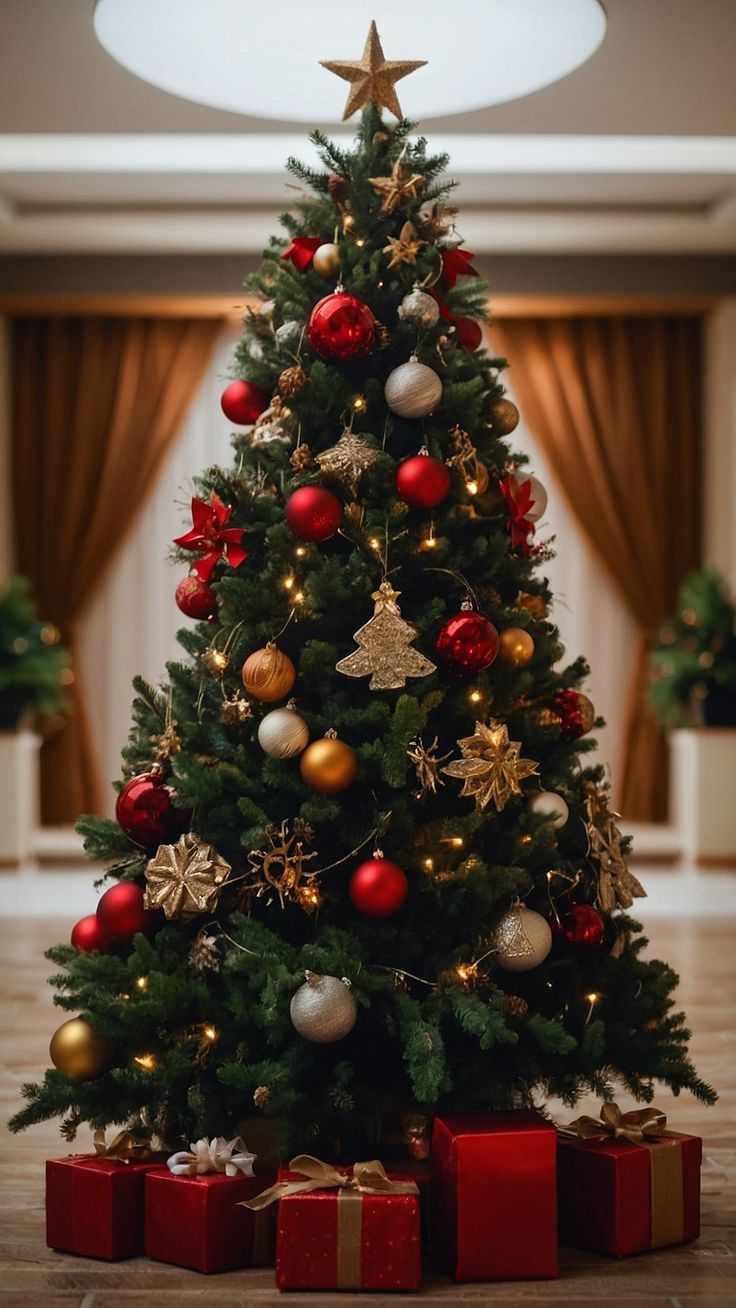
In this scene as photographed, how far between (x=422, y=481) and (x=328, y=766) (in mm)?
474

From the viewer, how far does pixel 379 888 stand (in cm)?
197

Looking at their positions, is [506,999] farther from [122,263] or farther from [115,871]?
[122,263]

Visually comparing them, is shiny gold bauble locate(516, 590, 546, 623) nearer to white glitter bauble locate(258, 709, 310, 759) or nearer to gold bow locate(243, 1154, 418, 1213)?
white glitter bauble locate(258, 709, 310, 759)

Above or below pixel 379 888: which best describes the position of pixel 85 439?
above

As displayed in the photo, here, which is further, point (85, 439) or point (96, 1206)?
point (85, 439)

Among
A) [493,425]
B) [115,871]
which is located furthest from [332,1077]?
[493,425]

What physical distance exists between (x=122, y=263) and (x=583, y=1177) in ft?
19.0

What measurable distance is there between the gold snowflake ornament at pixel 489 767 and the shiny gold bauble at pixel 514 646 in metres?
0.14

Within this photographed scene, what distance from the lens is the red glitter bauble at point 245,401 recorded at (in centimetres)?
227

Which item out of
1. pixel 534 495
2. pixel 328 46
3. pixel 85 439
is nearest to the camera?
pixel 534 495

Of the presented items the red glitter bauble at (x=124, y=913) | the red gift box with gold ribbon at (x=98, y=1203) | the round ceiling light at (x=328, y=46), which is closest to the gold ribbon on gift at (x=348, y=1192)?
the red gift box with gold ribbon at (x=98, y=1203)

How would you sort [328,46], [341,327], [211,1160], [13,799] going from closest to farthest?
[211,1160] < [341,327] < [328,46] < [13,799]

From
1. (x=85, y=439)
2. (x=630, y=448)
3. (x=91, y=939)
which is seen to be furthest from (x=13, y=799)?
(x=91, y=939)

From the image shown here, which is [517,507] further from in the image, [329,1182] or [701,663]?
[701,663]
